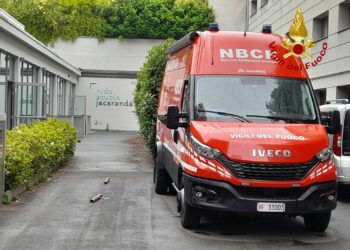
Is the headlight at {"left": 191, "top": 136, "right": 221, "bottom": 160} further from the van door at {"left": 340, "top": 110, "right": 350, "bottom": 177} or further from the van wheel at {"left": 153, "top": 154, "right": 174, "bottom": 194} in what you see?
the van door at {"left": 340, "top": 110, "right": 350, "bottom": 177}

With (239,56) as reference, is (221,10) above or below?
above

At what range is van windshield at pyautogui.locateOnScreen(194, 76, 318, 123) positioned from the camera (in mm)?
8344

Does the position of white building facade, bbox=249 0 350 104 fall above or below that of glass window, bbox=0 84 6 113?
above

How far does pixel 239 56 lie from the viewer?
882 cm

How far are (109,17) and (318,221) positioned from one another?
30.7 m

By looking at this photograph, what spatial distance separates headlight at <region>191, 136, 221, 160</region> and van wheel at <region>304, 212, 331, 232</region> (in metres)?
1.68

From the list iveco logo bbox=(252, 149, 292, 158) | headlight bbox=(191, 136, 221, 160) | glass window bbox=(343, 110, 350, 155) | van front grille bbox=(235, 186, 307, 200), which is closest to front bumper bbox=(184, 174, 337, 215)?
van front grille bbox=(235, 186, 307, 200)

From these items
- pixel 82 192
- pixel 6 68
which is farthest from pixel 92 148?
pixel 82 192

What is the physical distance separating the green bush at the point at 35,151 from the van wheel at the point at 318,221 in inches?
191

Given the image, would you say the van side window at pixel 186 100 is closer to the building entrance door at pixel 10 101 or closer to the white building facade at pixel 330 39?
the building entrance door at pixel 10 101

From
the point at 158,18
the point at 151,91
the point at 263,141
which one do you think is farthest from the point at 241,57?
the point at 158,18

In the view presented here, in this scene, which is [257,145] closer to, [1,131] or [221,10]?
[1,131]

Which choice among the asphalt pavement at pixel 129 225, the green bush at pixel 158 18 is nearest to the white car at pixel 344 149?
the asphalt pavement at pixel 129 225

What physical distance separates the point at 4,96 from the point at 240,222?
1018cm
